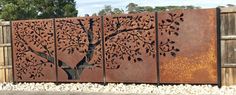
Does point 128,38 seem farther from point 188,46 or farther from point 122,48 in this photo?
point 188,46

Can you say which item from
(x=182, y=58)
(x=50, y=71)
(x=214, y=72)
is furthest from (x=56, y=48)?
(x=214, y=72)

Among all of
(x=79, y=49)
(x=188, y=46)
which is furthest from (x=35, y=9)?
(x=188, y=46)

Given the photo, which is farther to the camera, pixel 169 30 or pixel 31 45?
pixel 31 45

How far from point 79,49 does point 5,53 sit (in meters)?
2.67

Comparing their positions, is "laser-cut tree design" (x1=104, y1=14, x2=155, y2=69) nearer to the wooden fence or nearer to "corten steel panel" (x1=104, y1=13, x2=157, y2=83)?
"corten steel panel" (x1=104, y1=13, x2=157, y2=83)

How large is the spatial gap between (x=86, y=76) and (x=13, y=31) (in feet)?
9.20

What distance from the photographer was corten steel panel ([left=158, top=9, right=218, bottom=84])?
39.7ft

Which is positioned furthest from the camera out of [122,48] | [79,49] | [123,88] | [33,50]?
[33,50]

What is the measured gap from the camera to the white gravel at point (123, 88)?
38.5 feet

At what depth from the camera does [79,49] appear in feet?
45.7

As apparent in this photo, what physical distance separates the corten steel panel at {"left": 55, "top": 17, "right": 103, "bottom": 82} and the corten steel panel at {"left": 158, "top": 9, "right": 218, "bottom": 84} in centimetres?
191

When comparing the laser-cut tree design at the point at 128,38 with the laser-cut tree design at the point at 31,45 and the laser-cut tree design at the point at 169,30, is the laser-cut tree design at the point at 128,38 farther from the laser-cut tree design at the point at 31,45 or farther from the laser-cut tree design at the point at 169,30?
the laser-cut tree design at the point at 31,45

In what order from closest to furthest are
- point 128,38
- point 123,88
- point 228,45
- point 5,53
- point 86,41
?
point 228,45 → point 123,88 → point 128,38 → point 86,41 → point 5,53

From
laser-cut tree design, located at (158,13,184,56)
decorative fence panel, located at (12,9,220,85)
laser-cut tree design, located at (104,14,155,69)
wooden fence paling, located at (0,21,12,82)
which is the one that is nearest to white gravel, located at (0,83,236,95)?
decorative fence panel, located at (12,9,220,85)
